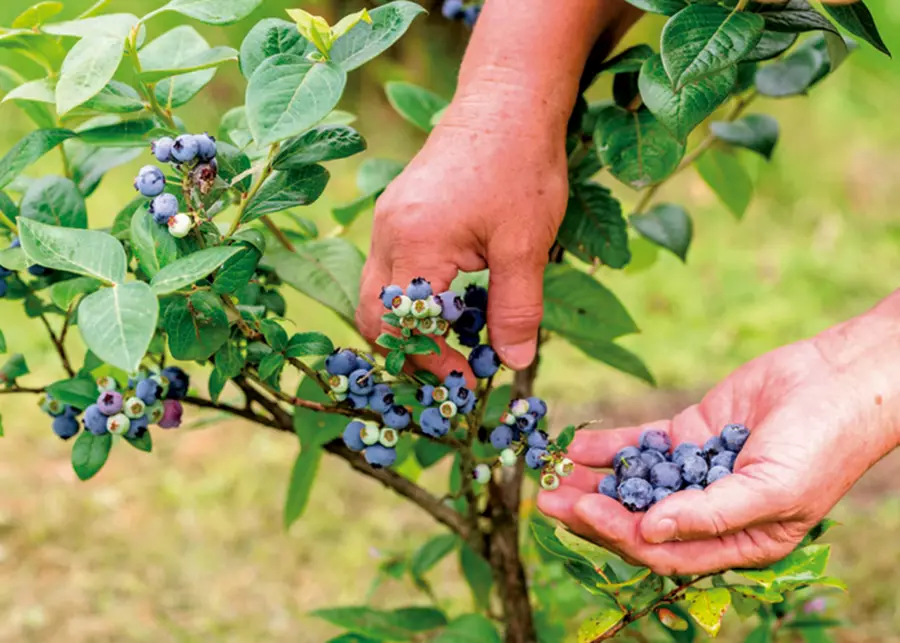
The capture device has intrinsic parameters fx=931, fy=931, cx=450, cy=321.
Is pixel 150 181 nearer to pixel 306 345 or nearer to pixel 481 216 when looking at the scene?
pixel 306 345

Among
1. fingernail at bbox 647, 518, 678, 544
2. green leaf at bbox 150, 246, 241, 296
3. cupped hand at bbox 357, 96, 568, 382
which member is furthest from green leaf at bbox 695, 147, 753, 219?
green leaf at bbox 150, 246, 241, 296

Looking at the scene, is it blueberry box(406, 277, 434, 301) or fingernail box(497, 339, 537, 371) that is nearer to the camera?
blueberry box(406, 277, 434, 301)

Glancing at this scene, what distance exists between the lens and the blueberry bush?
76 centimetres

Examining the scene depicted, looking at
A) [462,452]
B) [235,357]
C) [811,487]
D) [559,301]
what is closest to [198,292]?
[235,357]

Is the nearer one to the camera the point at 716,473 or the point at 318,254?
the point at 716,473

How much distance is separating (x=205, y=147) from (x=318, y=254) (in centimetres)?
35

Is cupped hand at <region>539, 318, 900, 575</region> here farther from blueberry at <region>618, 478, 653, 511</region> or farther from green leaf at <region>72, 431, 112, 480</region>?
green leaf at <region>72, 431, 112, 480</region>

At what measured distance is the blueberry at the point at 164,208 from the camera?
771 mm

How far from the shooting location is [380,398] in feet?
3.01

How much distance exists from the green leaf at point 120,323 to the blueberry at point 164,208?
12 cm

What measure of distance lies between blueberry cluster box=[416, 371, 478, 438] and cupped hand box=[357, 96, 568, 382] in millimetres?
55

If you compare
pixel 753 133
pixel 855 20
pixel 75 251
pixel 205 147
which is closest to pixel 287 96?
pixel 205 147

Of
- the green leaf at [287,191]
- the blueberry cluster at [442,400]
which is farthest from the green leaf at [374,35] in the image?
the blueberry cluster at [442,400]

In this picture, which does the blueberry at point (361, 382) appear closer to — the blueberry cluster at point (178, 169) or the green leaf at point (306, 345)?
the green leaf at point (306, 345)
